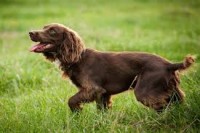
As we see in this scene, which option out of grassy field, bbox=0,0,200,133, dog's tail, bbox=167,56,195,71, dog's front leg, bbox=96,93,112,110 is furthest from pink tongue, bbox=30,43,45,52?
dog's tail, bbox=167,56,195,71

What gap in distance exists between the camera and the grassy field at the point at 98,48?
21.5 ft

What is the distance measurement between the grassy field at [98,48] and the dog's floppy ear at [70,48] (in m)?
0.68

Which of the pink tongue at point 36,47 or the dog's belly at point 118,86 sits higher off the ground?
the pink tongue at point 36,47

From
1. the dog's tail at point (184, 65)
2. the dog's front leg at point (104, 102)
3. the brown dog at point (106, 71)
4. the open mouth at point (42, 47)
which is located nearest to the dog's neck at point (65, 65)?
the brown dog at point (106, 71)

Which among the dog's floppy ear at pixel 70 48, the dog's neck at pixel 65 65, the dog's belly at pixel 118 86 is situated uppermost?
the dog's floppy ear at pixel 70 48

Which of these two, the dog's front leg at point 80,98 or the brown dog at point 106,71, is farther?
the dog's front leg at point 80,98

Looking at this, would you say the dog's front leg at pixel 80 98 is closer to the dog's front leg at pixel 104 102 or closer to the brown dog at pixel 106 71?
the brown dog at pixel 106 71

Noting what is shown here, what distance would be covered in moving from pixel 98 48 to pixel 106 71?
5.06m

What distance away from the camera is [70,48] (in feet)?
23.9

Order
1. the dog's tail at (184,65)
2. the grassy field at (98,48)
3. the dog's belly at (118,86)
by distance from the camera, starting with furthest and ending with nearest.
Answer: the dog's belly at (118,86)
the dog's tail at (184,65)
the grassy field at (98,48)

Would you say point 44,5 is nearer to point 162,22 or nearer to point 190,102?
point 162,22

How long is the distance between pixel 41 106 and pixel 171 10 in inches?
555

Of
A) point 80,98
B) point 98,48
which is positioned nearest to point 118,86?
point 80,98

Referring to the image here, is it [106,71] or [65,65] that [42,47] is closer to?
[65,65]
